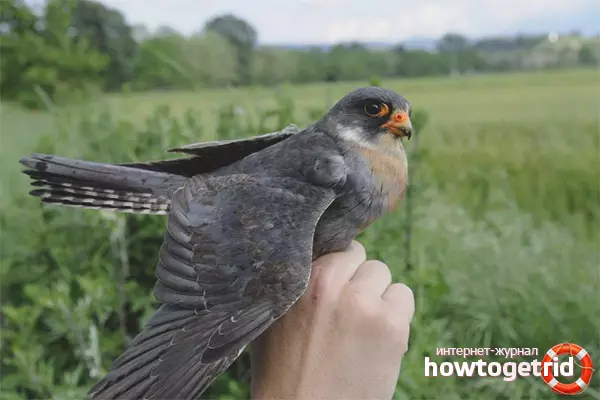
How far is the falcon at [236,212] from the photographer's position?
5.16ft

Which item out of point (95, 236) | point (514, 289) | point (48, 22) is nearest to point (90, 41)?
point (48, 22)

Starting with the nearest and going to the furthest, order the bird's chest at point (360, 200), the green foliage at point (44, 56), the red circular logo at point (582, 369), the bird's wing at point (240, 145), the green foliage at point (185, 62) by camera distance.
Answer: the bird's chest at point (360, 200), the bird's wing at point (240, 145), the red circular logo at point (582, 369), the green foliage at point (185, 62), the green foliage at point (44, 56)

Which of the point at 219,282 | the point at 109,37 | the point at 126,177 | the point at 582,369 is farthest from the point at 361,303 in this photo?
the point at 109,37

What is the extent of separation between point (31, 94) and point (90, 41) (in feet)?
2.07

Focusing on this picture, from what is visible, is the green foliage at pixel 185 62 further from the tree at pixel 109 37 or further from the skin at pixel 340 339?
the skin at pixel 340 339

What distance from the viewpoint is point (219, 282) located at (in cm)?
164

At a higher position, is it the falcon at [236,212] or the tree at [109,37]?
the tree at [109,37]

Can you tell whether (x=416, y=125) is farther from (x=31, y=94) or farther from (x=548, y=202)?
(x=31, y=94)

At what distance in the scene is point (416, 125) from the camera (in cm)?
279

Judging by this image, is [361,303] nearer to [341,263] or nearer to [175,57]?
[341,263]

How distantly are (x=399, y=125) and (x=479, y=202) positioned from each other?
2.57 meters

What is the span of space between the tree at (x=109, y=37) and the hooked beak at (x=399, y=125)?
3289 mm

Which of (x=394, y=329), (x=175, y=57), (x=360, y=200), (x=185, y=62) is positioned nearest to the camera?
(x=394, y=329)

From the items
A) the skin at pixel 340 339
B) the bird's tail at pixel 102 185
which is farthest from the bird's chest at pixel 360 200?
the bird's tail at pixel 102 185
